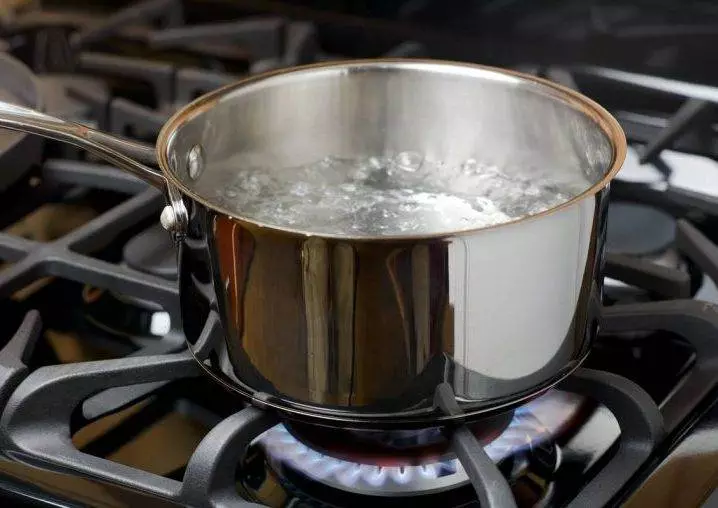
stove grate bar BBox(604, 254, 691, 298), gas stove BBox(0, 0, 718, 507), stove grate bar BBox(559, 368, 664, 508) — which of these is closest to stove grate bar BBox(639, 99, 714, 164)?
gas stove BBox(0, 0, 718, 507)

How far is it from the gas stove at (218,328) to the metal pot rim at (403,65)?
0.23 ft

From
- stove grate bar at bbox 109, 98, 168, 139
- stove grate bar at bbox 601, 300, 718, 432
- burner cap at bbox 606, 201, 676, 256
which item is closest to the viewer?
stove grate bar at bbox 601, 300, 718, 432

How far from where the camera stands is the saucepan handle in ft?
1.35

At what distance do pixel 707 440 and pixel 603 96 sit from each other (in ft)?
1.18

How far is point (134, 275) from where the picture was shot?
52cm

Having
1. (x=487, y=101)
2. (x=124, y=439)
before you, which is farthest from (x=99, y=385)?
(x=487, y=101)

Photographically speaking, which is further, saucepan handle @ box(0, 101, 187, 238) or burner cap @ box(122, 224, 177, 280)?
burner cap @ box(122, 224, 177, 280)

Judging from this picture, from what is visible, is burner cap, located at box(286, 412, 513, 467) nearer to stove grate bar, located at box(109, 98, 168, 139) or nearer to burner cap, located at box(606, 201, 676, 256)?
burner cap, located at box(606, 201, 676, 256)

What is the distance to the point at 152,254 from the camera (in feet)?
1.89

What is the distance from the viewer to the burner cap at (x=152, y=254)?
0.56 m

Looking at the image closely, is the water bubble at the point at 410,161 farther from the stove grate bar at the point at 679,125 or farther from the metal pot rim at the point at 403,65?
the stove grate bar at the point at 679,125

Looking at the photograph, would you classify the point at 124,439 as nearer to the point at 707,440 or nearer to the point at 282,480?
the point at 282,480

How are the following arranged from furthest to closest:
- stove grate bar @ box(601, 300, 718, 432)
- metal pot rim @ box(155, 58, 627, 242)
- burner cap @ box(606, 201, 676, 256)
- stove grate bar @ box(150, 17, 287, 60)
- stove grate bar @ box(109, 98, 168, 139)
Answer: stove grate bar @ box(150, 17, 287, 60) → stove grate bar @ box(109, 98, 168, 139) → burner cap @ box(606, 201, 676, 256) → stove grate bar @ box(601, 300, 718, 432) → metal pot rim @ box(155, 58, 627, 242)

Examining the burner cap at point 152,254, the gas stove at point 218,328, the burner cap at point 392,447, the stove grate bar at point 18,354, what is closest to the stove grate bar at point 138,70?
the gas stove at point 218,328
